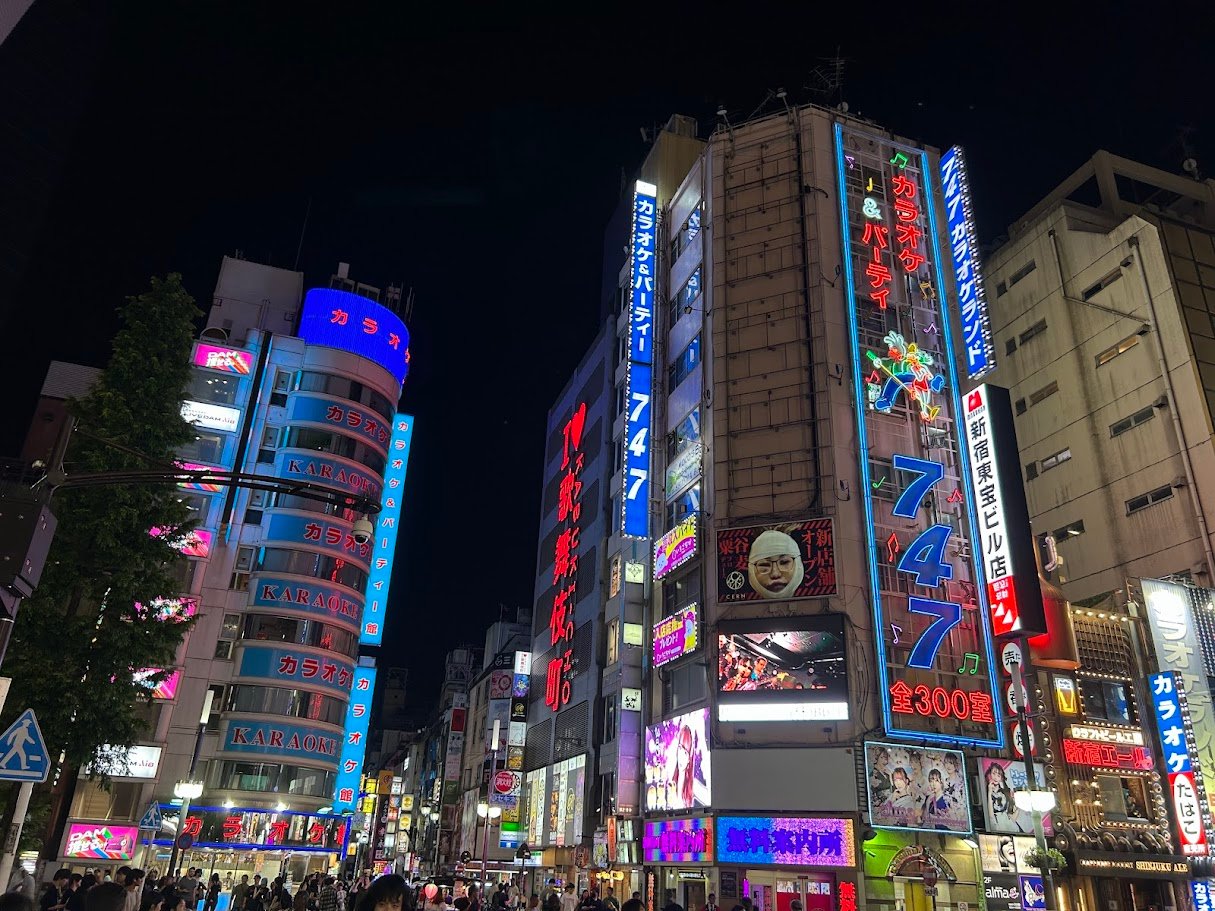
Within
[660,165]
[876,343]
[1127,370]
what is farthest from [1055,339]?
[660,165]

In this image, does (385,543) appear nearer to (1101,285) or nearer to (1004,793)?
(1004,793)

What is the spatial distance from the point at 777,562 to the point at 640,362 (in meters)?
14.2

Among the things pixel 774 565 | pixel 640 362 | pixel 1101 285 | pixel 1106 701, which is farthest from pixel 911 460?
pixel 1101 285

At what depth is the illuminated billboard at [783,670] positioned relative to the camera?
2966 centimetres

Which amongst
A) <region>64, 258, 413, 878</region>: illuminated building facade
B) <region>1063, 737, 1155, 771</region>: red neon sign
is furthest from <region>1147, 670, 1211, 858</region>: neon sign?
<region>64, 258, 413, 878</region>: illuminated building facade

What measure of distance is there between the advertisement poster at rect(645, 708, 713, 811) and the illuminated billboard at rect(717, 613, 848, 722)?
6.22ft

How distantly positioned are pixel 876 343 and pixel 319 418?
36.6m

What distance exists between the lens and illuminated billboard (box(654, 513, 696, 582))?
35.3 meters

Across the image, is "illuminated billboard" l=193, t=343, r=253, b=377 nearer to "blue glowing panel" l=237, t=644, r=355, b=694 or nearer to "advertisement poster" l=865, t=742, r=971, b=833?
"blue glowing panel" l=237, t=644, r=355, b=694

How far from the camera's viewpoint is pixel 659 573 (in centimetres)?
3750

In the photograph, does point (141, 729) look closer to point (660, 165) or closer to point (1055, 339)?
point (660, 165)

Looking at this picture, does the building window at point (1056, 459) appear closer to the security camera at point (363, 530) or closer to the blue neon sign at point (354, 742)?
the blue neon sign at point (354, 742)

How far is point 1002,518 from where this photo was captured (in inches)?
1230

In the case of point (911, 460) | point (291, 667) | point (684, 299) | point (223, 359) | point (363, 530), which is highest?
point (223, 359)
